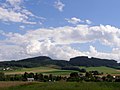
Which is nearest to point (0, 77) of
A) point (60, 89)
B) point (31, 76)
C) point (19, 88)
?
point (31, 76)

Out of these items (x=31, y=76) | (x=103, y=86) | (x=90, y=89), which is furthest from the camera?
(x=31, y=76)

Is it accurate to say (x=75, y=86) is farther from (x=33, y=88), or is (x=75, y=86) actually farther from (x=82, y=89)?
(x=33, y=88)

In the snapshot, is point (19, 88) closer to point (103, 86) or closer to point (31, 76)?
point (103, 86)

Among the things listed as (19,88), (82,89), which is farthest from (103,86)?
(19,88)

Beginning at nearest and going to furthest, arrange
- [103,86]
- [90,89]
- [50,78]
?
1. [90,89]
2. [103,86]
3. [50,78]

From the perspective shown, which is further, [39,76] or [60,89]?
[39,76]

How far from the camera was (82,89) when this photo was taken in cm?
4594

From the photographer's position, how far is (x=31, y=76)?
12125cm

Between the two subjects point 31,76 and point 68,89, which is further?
point 31,76

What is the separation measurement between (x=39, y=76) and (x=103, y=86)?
68185 mm

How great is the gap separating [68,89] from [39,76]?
69928 mm

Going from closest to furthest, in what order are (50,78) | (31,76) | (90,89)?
(90,89) < (50,78) < (31,76)

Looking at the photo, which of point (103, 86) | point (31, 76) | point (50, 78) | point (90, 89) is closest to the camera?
point (90, 89)

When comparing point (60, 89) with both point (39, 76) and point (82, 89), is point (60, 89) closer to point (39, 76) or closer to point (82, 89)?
point (82, 89)
